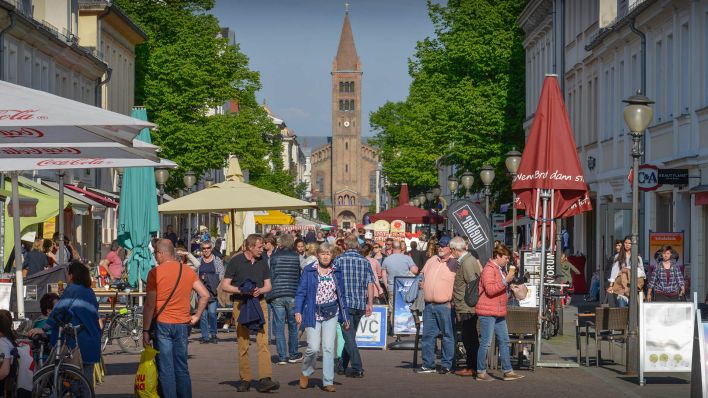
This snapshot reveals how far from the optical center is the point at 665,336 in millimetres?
17734

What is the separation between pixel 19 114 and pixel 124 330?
450 inches

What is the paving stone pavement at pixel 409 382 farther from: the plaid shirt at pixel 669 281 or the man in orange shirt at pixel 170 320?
the plaid shirt at pixel 669 281

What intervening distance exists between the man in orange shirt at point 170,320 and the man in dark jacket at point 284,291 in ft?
23.7

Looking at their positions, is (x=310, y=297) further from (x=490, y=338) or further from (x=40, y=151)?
(x=40, y=151)

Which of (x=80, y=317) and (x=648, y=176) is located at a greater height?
(x=648, y=176)

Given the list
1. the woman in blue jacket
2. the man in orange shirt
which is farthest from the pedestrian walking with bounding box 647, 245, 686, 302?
the man in orange shirt

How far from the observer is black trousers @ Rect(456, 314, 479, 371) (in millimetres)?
19359

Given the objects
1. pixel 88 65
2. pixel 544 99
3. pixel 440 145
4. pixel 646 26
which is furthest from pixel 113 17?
pixel 544 99

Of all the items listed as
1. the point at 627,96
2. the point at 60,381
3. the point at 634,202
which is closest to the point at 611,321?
the point at 634,202

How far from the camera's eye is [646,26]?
36.2 m

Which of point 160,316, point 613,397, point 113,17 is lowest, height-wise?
point 613,397

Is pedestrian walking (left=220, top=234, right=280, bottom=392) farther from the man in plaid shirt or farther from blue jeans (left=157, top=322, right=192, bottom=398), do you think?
blue jeans (left=157, top=322, right=192, bottom=398)

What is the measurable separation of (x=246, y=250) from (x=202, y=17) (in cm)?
4619

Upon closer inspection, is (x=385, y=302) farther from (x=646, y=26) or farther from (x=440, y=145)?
(x=440, y=145)
